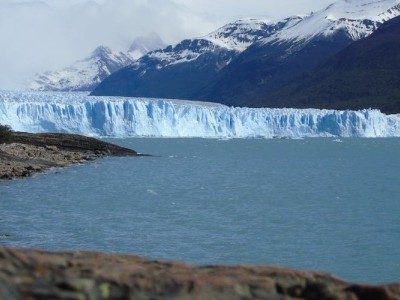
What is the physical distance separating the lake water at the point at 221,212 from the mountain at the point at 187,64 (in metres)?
116

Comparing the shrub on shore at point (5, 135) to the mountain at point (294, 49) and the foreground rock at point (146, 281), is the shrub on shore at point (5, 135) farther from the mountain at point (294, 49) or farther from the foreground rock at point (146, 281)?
the mountain at point (294, 49)

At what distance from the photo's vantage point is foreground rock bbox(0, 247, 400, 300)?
11.4ft

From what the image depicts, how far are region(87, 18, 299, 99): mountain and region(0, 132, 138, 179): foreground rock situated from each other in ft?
357

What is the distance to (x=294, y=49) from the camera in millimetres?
131500

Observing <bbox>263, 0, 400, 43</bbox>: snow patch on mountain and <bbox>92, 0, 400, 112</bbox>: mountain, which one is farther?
<bbox>263, 0, 400, 43</bbox>: snow patch on mountain

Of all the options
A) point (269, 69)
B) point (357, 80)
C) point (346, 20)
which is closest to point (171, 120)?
point (357, 80)

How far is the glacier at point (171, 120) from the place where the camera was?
1785 inches

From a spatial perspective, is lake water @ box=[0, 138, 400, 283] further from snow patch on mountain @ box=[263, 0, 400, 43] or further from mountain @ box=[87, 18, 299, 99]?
mountain @ box=[87, 18, 299, 99]

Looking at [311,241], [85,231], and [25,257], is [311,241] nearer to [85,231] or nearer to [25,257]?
[85,231]

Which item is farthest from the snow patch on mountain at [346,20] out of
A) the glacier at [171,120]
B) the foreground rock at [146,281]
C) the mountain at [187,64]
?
the foreground rock at [146,281]

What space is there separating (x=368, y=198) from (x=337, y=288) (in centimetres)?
1852

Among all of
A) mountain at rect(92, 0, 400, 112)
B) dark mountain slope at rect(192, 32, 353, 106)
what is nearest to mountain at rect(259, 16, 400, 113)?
mountain at rect(92, 0, 400, 112)

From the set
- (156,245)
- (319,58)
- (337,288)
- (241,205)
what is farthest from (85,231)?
(319,58)

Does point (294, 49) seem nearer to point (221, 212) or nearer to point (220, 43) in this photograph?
point (220, 43)
